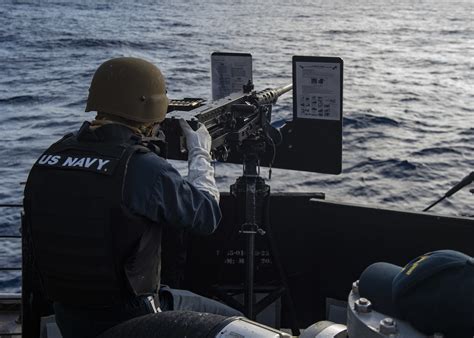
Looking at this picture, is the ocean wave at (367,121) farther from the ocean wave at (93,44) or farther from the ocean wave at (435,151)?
the ocean wave at (93,44)

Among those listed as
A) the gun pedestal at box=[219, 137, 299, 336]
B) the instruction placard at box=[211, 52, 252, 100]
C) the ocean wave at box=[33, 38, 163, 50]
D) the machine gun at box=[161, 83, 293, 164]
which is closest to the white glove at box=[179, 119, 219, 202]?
the machine gun at box=[161, 83, 293, 164]

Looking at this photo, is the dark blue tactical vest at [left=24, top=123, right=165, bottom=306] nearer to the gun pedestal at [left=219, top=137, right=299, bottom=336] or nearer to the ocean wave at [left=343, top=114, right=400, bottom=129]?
the gun pedestal at [left=219, top=137, right=299, bottom=336]

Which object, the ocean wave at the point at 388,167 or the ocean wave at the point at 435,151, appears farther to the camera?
the ocean wave at the point at 435,151

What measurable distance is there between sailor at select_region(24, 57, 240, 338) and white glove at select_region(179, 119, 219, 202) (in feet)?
0.22

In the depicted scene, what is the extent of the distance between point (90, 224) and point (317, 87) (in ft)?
7.69

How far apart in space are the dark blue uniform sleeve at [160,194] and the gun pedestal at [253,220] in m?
1.31

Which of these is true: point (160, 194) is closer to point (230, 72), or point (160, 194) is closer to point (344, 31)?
point (230, 72)

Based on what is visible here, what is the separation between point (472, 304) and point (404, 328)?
0.15m

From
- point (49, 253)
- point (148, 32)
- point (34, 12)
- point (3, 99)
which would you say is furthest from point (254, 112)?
point (34, 12)

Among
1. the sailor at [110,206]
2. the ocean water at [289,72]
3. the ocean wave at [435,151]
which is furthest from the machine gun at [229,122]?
the ocean wave at [435,151]

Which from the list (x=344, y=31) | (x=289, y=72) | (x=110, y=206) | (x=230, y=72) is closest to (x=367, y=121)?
(x=289, y=72)

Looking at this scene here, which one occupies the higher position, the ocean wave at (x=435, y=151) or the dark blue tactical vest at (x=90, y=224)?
the dark blue tactical vest at (x=90, y=224)

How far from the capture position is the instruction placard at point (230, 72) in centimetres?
507

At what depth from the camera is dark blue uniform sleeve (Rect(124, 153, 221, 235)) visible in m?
2.73
